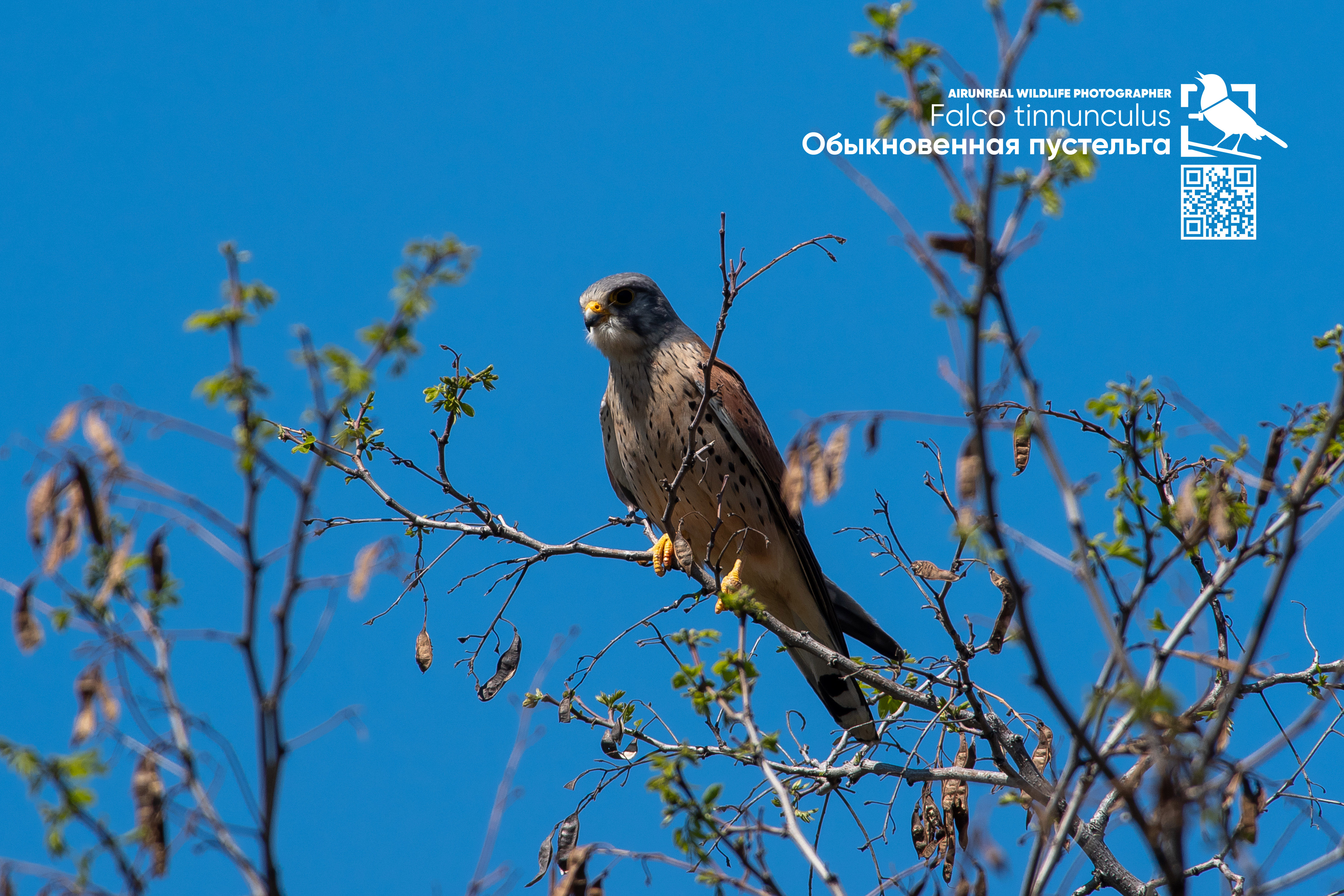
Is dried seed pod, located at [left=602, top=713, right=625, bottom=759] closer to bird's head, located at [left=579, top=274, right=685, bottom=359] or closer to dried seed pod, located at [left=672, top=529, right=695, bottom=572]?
dried seed pod, located at [left=672, top=529, right=695, bottom=572]

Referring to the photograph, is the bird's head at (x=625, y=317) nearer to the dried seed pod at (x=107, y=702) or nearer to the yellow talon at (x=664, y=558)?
the yellow talon at (x=664, y=558)

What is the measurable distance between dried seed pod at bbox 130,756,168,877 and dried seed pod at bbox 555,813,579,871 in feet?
4.40

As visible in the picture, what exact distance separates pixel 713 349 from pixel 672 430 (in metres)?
2.22

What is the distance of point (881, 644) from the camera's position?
4.77 meters

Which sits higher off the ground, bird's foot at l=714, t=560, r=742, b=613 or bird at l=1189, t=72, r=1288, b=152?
bird at l=1189, t=72, r=1288, b=152

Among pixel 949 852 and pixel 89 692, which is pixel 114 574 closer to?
pixel 89 692

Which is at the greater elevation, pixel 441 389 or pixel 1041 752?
pixel 441 389

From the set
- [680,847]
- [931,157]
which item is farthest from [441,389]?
[931,157]

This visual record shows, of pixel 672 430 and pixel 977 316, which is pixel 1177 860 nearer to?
pixel 977 316

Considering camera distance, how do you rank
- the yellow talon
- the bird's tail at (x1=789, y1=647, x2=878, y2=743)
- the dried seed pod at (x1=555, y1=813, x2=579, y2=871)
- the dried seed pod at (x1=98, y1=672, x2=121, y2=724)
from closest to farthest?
the dried seed pod at (x1=98, y1=672, x2=121, y2=724)
the dried seed pod at (x1=555, y1=813, x2=579, y2=871)
the yellow talon
the bird's tail at (x1=789, y1=647, x2=878, y2=743)

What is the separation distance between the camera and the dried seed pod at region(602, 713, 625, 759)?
3.19 metres

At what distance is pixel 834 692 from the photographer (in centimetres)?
511

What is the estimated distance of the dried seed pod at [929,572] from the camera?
10.6ft

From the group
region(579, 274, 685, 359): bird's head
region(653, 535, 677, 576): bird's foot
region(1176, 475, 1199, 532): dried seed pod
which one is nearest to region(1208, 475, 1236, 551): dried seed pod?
region(1176, 475, 1199, 532): dried seed pod
